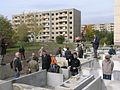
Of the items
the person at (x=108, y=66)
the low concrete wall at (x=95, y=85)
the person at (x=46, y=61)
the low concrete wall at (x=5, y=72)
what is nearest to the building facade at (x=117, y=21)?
the low concrete wall at (x=5, y=72)

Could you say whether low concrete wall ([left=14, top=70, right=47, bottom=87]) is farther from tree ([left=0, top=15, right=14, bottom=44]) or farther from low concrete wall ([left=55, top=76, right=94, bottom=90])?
tree ([left=0, top=15, right=14, bottom=44])

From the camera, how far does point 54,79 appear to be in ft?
38.3

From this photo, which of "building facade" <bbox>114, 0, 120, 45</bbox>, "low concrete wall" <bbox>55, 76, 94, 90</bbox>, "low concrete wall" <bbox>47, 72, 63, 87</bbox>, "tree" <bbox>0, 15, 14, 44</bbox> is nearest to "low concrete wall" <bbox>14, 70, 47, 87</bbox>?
"low concrete wall" <bbox>47, 72, 63, 87</bbox>

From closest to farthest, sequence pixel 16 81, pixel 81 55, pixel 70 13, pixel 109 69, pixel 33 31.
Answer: pixel 16 81 → pixel 109 69 → pixel 81 55 → pixel 33 31 → pixel 70 13

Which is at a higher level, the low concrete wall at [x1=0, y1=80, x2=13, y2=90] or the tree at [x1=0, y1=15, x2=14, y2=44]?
the tree at [x1=0, y1=15, x2=14, y2=44]

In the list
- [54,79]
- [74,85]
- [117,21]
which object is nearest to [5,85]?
[74,85]

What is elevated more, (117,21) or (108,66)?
(117,21)

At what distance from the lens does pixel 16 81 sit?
9.81 metres

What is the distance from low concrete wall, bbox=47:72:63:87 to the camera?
37.7 feet

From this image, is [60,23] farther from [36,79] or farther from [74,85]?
[74,85]

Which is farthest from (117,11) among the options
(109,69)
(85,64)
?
(109,69)

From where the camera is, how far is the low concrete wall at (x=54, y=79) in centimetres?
1148

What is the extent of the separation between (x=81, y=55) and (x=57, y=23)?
91601 millimetres

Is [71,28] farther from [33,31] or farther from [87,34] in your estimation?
[33,31]
